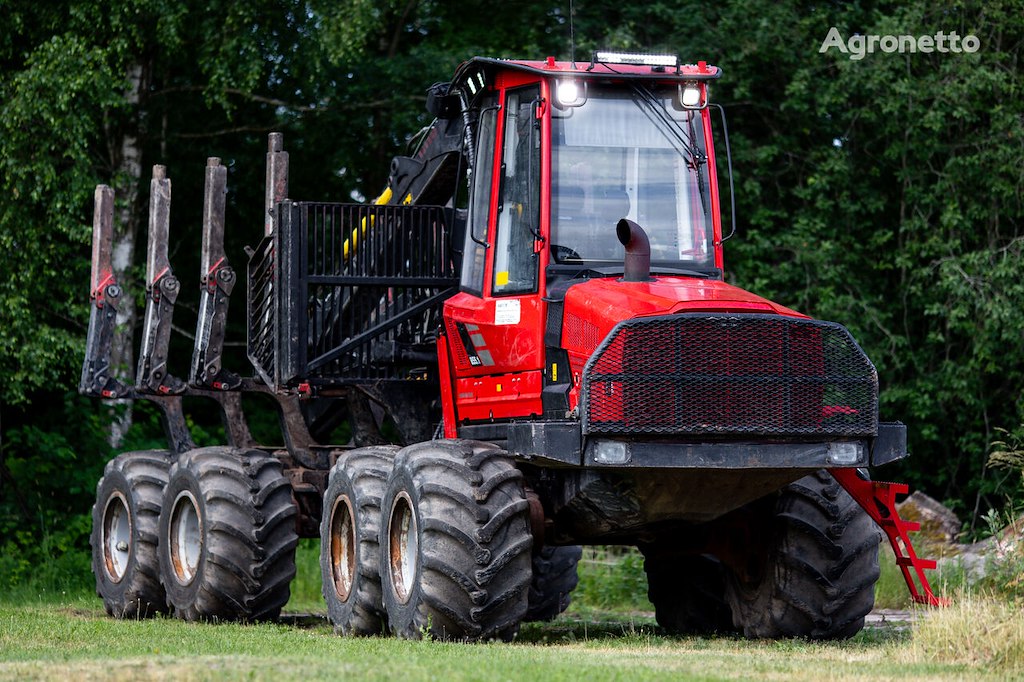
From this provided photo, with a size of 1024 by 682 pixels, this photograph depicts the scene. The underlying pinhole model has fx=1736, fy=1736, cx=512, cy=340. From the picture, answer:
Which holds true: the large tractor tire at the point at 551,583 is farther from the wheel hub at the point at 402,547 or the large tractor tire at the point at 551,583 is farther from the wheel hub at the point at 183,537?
the wheel hub at the point at 402,547

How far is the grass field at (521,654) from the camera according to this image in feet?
29.7

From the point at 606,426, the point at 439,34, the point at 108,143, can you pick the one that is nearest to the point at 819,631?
the point at 606,426

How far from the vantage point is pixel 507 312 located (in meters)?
12.1

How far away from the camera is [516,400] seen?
12.1 metres

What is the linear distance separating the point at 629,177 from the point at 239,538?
4.60 m

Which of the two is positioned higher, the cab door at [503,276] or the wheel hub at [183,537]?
the cab door at [503,276]

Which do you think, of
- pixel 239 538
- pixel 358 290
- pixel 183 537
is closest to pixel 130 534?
pixel 183 537

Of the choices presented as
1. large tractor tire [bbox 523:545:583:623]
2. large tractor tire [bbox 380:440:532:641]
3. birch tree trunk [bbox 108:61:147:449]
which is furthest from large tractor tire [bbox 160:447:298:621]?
birch tree trunk [bbox 108:61:147:449]

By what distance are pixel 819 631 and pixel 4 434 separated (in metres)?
15.0

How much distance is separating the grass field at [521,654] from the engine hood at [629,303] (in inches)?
79.9

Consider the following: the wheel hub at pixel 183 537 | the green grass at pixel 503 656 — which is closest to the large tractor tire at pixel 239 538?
the wheel hub at pixel 183 537

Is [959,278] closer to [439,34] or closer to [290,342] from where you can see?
[439,34]

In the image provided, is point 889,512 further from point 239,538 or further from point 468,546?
point 239,538

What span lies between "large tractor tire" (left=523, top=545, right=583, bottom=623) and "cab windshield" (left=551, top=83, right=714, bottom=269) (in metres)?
4.99
